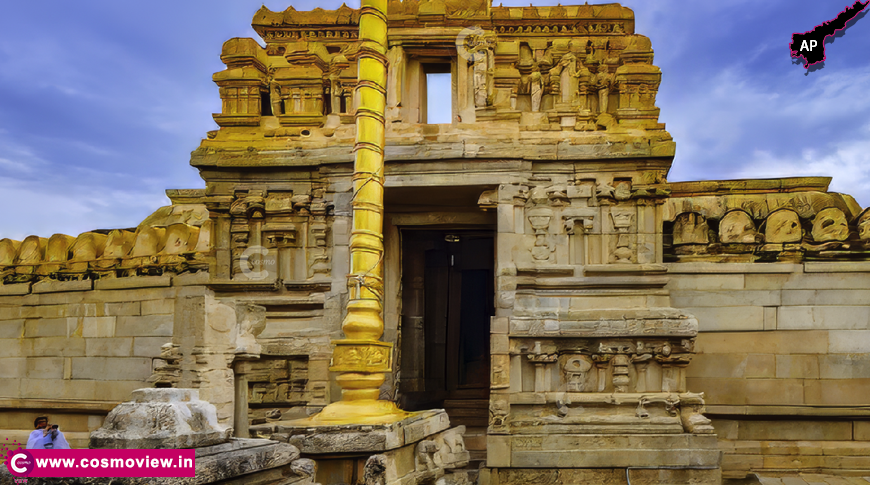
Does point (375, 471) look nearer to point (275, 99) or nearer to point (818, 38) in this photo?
point (275, 99)

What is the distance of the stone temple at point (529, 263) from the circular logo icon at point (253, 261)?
0.03 m

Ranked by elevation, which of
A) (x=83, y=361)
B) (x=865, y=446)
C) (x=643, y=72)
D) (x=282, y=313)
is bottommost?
(x=865, y=446)

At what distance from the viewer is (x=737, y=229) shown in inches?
417

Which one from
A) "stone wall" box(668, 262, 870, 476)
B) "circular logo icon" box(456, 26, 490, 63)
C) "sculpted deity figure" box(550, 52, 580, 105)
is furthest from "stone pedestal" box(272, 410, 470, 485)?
"circular logo icon" box(456, 26, 490, 63)

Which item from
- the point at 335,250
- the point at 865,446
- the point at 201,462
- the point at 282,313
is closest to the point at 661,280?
the point at 865,446

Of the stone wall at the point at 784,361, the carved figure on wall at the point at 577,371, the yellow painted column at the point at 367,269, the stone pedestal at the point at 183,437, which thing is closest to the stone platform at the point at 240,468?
the stone pedestal at the point at 183,437

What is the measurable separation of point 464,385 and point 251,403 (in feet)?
18.4

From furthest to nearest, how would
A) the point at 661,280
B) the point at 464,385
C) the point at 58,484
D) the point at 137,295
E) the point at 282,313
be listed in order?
the point at 464,385, the point at 137,295, the point at 282,313, the point at 661,280, the point at 58,484

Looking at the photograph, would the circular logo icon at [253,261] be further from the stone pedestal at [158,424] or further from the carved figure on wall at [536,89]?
the stone pedestal at [158,424]

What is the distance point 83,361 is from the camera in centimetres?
1174

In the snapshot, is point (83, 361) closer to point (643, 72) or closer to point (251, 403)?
point (251, 403)

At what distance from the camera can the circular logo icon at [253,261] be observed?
34.8ft

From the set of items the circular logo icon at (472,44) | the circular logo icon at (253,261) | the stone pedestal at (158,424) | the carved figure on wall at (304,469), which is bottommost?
the carved figure on wall at (304,469)

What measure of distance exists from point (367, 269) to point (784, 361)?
22.7 feet
